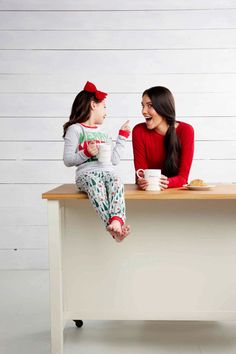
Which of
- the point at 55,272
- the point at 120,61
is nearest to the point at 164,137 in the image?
the point at 55,272

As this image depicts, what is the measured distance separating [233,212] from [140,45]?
2.05 m

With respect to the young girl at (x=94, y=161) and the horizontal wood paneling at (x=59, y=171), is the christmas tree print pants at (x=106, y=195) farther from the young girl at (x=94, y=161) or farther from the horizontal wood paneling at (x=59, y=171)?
the horizontal wood paneling at (x=59, y=171)

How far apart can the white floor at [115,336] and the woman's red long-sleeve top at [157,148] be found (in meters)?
0.77

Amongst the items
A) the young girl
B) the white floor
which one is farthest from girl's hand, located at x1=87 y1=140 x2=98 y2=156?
the white floor

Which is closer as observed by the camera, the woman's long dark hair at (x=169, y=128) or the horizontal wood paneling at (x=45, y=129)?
the woman's long dark hair at (x=169, y=128)

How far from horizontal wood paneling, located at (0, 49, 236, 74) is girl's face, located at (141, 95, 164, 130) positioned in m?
1.44

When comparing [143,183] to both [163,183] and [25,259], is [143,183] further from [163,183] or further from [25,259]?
[25,259]

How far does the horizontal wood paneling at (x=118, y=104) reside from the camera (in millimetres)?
4098

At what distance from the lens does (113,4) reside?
13.5 feet

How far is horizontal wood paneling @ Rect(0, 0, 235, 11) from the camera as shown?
4078 mm

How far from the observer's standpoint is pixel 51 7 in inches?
162

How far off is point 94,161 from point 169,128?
19.7 inches

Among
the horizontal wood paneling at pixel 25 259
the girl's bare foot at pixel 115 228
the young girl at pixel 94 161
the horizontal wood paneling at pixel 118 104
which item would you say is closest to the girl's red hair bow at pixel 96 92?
the young girl at pixel 94 161

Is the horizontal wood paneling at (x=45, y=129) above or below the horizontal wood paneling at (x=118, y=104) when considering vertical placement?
below
